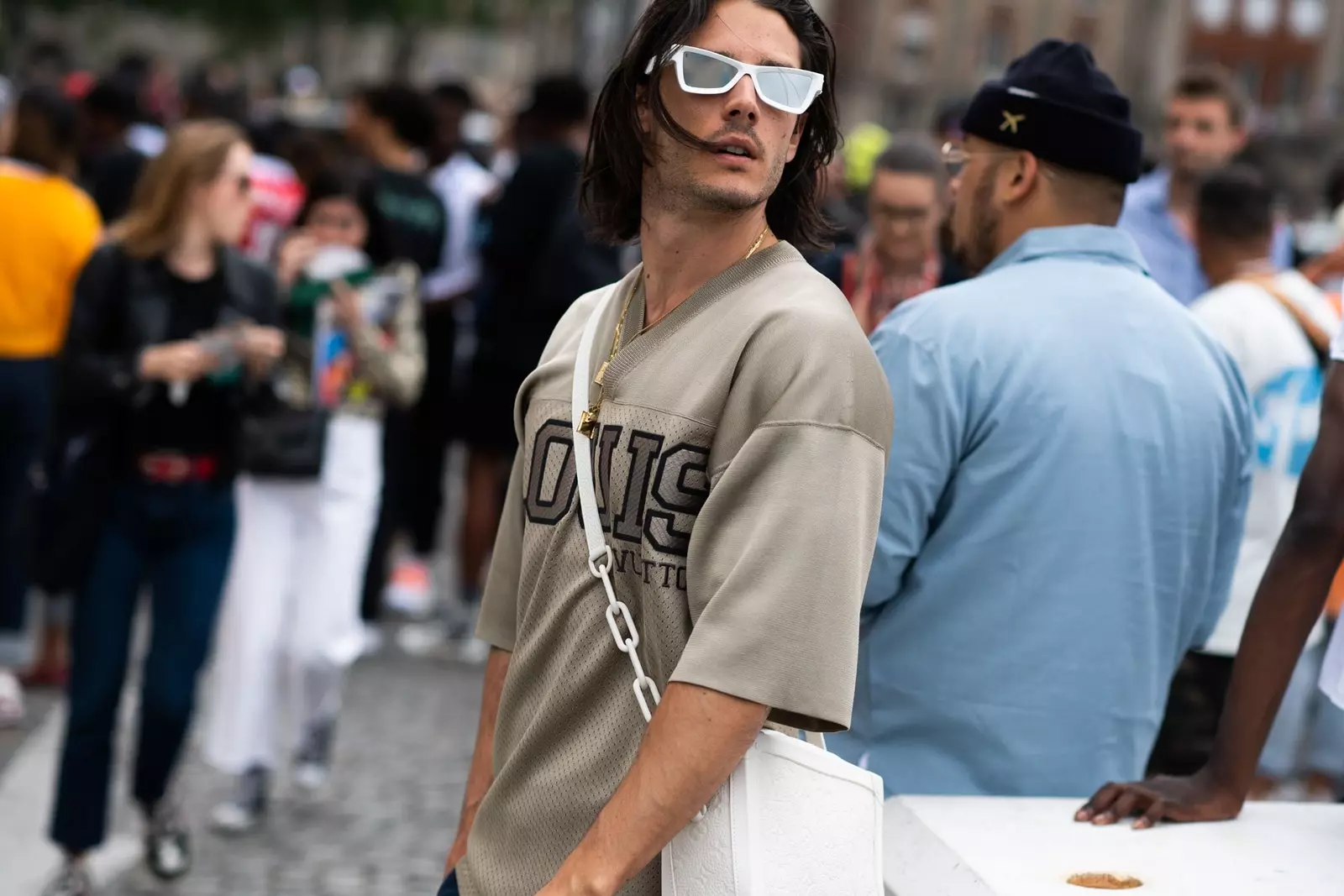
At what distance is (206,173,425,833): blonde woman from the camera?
21.3 ft

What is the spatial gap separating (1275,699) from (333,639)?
4297 millimetres

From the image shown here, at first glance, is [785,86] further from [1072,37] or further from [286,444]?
[1072,37]

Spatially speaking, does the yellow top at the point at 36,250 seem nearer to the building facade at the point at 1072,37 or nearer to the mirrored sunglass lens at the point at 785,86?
the mirrored sunglass lens at the point at 785,86

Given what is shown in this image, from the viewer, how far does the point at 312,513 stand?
6750 mm

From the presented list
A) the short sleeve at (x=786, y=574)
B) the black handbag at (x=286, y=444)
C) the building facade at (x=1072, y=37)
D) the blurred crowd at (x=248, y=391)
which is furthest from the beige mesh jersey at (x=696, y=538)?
the building facade at (x=1072, y=37)

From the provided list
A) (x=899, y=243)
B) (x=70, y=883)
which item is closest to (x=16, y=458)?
(x=70, y=883)

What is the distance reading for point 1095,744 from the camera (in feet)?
11.0

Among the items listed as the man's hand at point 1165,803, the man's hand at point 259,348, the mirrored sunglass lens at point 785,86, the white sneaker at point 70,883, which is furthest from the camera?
the man's hand at point 259,348

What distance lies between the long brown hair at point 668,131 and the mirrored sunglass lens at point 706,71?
44mm

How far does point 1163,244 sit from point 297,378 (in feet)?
10.8

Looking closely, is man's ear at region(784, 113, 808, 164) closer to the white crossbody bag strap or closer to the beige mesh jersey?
the beige mesh jersey

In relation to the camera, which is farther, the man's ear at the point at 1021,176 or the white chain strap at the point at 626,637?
the man's ear at the point at 1021,176

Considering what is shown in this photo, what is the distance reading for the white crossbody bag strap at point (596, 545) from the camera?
2477 mm

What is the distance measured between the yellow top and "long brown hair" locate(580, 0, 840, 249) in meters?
5.59
